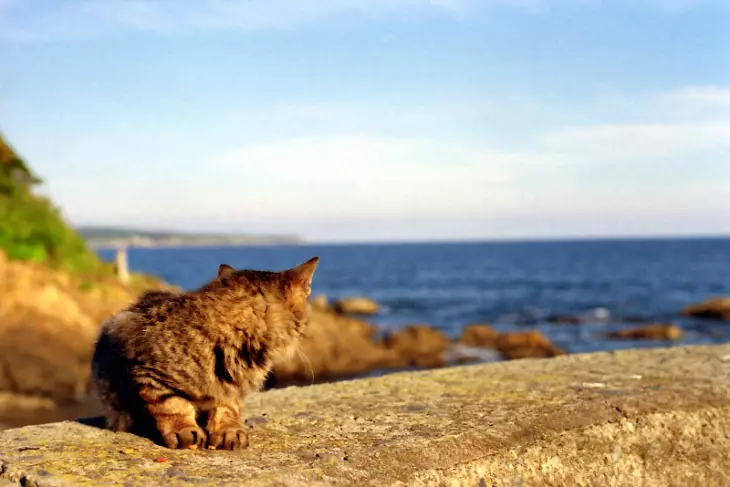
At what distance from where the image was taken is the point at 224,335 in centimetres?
335

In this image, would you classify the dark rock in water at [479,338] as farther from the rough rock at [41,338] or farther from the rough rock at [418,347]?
the rough rock at [41,338]

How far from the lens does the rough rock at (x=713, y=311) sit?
127ft

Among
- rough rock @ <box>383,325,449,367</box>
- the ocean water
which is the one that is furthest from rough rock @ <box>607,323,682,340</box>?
rough rock @ <box>383,325,449,367</box>

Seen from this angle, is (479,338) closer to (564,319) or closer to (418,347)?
(418,347)

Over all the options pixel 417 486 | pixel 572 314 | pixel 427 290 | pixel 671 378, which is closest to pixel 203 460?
pixel 417 486

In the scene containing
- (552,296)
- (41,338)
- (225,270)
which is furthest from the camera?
(552,296)

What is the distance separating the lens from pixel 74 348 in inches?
626

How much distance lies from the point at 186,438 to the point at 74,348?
13874 millimetres

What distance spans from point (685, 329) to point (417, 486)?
35114 millimetres

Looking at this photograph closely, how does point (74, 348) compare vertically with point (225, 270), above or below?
below

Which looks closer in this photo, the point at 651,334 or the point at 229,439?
the point at 229,439

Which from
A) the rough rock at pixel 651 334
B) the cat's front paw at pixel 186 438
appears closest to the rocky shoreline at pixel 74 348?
the rough rock at pixel 651 334

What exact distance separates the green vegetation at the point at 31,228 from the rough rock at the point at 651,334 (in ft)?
71.8

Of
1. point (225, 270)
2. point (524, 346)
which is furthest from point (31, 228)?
point (225, 270)
